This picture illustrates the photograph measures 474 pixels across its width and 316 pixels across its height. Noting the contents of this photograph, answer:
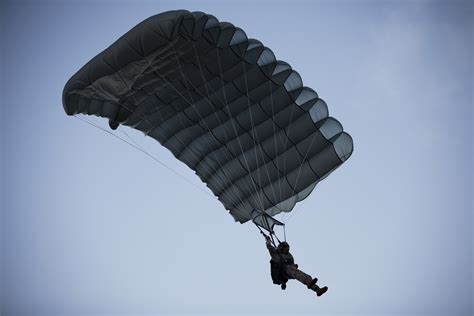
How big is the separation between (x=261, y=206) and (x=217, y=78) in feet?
12.0

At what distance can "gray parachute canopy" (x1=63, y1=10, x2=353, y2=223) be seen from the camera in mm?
13234

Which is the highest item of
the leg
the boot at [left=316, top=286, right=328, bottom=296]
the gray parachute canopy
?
the gray parachute canopy

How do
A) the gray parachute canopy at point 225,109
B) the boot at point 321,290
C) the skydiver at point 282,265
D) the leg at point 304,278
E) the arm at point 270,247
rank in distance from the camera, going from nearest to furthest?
1. the boot at point 321,290
2. the leg at point 304,278
3. the skydiver at point 282,265
4. the gray parachute canopy at point 225,109
5. the arm at point 270,247

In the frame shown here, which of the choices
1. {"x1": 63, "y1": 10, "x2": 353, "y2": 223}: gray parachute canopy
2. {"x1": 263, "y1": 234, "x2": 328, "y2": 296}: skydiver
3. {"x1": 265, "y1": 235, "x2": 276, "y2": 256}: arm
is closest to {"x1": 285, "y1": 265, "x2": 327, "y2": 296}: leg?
{"x1": 263, "y1": 234, "x2": 328, "y2": 296}: skydiver

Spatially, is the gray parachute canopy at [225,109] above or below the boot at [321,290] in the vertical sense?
above

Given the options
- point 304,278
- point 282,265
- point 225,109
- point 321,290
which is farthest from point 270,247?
point 225,109

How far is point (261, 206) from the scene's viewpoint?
51.2 feet

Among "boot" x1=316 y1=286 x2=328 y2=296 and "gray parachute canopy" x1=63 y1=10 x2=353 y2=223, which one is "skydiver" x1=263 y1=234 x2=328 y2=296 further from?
"gray parachute canopy" x1=63 y1=10 x2=353 y2=223

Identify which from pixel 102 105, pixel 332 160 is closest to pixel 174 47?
pixel 102 105

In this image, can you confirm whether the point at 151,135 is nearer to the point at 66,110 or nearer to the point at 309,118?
the point at 66,110

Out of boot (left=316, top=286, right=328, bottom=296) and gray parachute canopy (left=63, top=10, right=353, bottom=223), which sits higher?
gray parachute canopy (left=63, top=10, right=353, bottom=223)

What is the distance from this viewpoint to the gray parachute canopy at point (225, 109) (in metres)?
13.2

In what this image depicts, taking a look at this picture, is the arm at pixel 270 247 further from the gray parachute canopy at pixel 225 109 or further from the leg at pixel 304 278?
the gray parachute canopy at pixel 225 109

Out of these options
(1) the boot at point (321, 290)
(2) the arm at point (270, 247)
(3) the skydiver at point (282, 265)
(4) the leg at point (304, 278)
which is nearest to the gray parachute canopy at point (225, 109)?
(2) the arm at point (270, 247)
